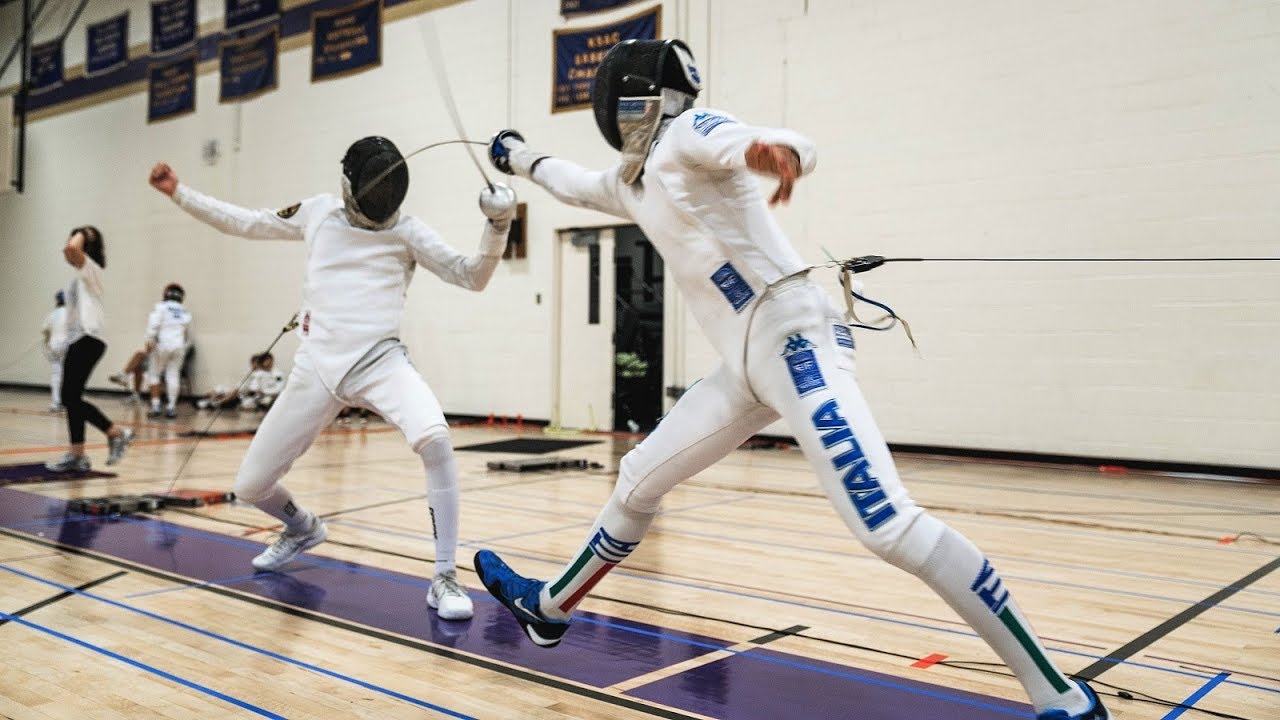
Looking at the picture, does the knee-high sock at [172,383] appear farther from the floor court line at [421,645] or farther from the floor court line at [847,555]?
the floor court line at [421,645]

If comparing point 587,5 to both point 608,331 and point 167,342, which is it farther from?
point 167,342

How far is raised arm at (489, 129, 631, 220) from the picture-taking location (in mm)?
2240

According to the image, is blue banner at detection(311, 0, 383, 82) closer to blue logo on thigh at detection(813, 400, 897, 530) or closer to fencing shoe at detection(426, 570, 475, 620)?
fencing shoe at detection(426, 570, 475, 620)

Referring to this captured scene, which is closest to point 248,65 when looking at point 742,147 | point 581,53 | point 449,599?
Answer: point 581,53

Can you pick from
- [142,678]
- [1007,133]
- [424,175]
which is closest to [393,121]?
[424,175]

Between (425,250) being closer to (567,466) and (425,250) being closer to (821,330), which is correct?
(821,330)

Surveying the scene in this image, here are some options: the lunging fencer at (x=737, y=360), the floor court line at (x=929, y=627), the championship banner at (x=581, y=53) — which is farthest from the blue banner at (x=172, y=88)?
the lunging fencer at (x=737, y=360)

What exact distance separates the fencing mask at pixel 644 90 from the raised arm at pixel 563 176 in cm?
8

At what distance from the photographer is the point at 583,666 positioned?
2.38m

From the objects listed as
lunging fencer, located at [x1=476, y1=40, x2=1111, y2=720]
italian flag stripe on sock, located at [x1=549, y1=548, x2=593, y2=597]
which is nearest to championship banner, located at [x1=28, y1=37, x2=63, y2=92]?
lunging fencer, located at [x1=476, y1=40, x2=1111, y2=720]

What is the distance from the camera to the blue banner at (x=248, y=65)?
1148cm

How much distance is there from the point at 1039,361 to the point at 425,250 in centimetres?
506

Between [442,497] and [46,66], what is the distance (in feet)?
49.5

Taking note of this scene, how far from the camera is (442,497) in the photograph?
2.97 metres
